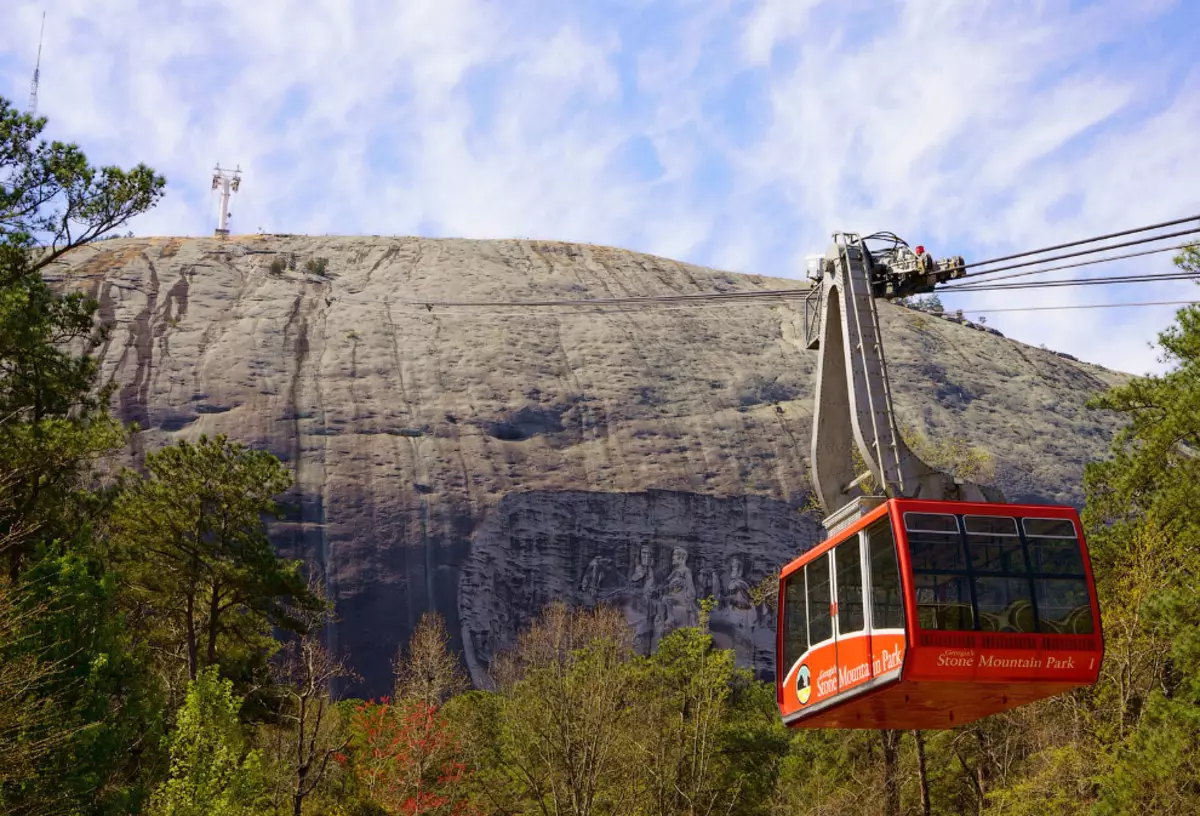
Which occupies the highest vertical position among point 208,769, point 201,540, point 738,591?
point 738,591

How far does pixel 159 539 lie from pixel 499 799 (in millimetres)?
11906

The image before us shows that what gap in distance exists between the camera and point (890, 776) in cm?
2614

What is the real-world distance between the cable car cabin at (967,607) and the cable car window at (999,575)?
0.01 meters

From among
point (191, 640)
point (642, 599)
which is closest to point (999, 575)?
point (191, 640)

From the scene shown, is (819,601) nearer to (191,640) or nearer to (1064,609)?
(1064,609)

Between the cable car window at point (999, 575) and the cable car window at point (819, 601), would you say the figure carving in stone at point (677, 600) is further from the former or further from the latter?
the cable car window at point (999, 575)

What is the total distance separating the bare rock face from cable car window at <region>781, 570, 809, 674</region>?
3193cm

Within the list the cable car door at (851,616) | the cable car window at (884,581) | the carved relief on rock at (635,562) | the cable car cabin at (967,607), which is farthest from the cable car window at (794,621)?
the carved relief on rock at (635,562)

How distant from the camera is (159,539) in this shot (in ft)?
94.7

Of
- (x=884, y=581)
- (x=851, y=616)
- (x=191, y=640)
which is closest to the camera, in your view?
(x=884, y=581)

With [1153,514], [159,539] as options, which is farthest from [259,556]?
[1153,514]

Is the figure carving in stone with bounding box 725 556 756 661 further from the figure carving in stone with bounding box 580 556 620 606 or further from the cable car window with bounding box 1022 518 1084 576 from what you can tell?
the cable car window with bounding box 1022 518 1084 576

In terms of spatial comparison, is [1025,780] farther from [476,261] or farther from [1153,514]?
[476,261]

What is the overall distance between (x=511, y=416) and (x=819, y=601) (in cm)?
4211
